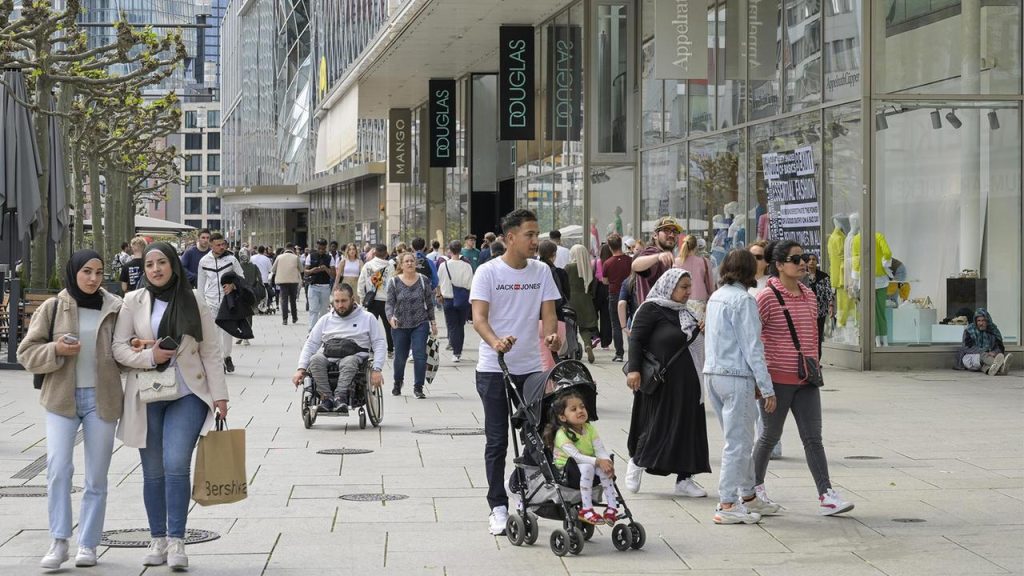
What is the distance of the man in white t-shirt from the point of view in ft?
25.9

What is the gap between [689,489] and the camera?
9.24m

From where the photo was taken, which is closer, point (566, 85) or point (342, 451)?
point (342, 451)

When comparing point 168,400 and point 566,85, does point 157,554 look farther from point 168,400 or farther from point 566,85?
point 566,85

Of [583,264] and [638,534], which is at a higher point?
[583,264]

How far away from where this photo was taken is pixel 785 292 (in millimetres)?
8742

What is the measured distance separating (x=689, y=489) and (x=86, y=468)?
381cm

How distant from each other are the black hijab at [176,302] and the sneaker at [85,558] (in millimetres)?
1057

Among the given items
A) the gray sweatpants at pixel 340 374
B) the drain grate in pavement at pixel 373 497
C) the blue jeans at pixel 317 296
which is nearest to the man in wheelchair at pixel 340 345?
the gray sweatpants at pixel 340 374

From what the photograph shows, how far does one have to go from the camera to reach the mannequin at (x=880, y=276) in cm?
1834

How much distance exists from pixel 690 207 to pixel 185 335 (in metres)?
18.5

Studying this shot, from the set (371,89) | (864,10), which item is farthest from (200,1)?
(864,10)

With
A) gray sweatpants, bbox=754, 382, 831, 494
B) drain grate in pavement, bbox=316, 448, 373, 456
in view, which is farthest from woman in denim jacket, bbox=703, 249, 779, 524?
drain grate in pavement, bbox=316, 448, 373, 456

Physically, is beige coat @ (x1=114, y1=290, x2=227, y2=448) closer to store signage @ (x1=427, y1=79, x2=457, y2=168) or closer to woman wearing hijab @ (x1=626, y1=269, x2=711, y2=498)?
woman wearing hijab @ (x1=626, y1=269, x2=711, y2=498)

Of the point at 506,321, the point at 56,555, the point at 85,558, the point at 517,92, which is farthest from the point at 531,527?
the point at 517,92
